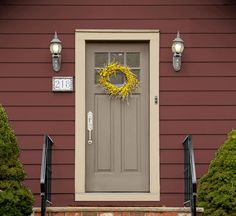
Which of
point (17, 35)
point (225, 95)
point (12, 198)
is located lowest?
point (12, 198)

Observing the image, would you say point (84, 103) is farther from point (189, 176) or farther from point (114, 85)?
point (189, 176)

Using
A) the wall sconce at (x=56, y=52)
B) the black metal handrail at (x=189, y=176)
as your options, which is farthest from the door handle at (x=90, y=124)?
the black metal handrail at (x=189, y=176)

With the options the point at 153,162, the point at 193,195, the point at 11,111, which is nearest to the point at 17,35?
the point at 11,111

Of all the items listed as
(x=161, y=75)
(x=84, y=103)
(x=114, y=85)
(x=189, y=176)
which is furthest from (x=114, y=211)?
(x=161, y=75)

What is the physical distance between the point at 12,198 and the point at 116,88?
247 cm

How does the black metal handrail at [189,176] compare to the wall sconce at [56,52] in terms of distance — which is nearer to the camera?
the black metal handrail at [189,176]

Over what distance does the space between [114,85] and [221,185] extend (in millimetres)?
2197

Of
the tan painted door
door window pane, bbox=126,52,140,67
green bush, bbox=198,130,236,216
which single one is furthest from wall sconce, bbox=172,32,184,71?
green bush, bbox=198,130,236,216

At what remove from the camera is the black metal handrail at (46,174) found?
8192mm

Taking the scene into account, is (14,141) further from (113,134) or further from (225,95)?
(225,95)

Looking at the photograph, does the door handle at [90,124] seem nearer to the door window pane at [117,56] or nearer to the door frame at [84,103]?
the door frame at [84,103]

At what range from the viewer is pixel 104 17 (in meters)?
9.83

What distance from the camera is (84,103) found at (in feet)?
31.9

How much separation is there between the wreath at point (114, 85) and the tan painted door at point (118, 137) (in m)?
0.07
